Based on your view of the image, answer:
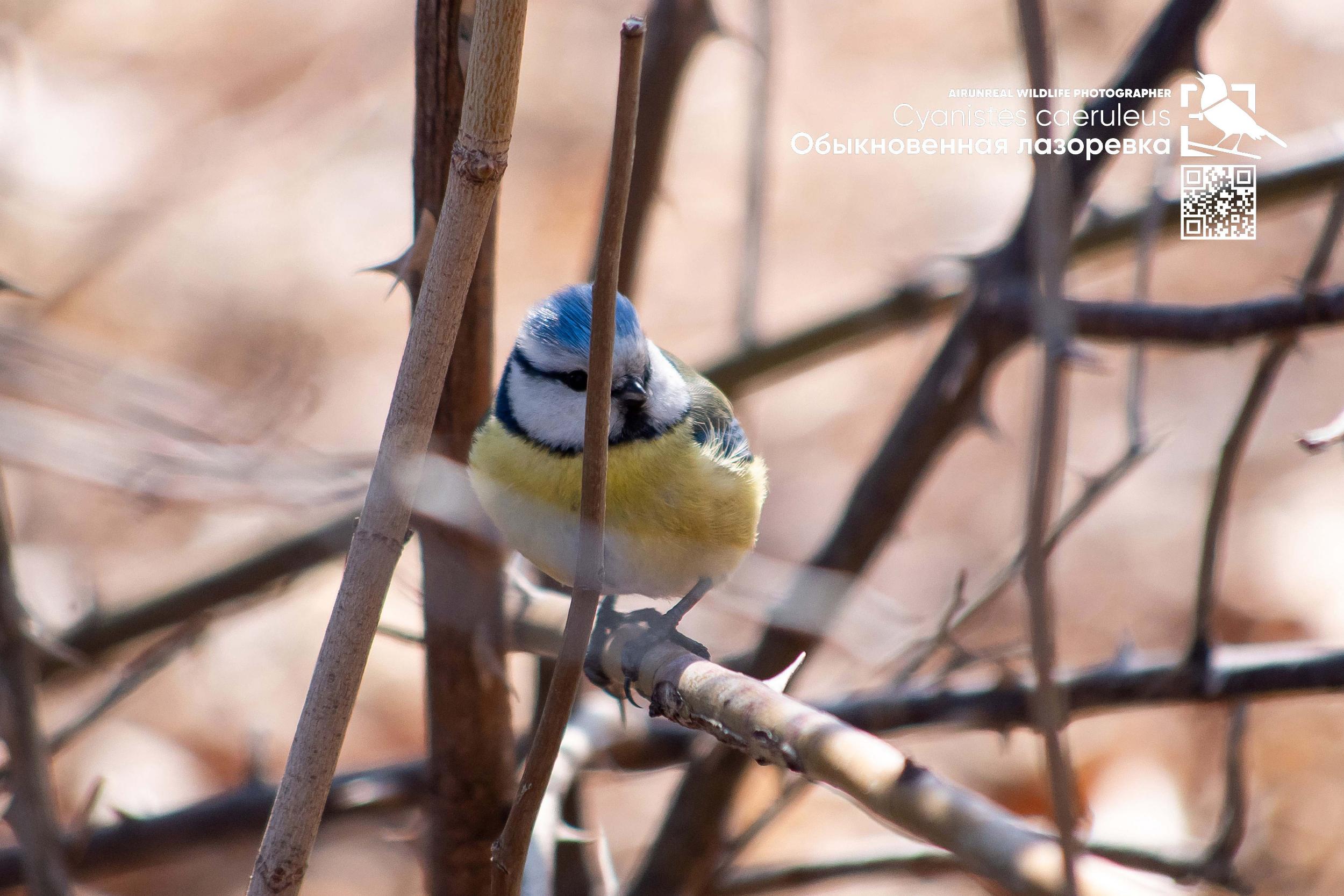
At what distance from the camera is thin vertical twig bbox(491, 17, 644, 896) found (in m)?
0.72

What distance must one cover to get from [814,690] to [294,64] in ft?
12.6

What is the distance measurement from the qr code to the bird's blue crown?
49.5 inches

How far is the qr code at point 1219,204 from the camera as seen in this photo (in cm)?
233

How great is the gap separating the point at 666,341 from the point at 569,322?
3.10 meters

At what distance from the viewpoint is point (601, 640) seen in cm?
155

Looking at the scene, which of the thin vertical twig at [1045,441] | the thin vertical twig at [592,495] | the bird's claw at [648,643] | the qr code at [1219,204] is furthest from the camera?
the qr code at [1219,204]

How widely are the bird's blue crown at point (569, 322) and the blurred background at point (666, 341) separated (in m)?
0.40

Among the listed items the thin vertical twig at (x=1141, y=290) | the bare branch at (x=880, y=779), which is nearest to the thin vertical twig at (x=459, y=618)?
the bare branch at (x=880, y=779)

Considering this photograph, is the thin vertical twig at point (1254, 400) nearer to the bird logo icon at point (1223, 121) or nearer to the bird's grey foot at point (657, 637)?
the bird logo icon at point (1223, 121)

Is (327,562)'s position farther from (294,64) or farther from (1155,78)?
(294,64)

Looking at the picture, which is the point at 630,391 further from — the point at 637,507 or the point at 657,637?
the point at 657,637

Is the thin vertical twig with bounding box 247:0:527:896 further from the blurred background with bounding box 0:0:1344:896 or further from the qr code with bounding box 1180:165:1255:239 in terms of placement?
the qr code with bounding box 1180:165:1255:239

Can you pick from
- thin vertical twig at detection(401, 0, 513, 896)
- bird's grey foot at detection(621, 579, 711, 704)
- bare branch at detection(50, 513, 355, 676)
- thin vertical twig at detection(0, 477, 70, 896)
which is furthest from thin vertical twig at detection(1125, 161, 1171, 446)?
thin vertical twig at detection(0, 477, 70, 896)

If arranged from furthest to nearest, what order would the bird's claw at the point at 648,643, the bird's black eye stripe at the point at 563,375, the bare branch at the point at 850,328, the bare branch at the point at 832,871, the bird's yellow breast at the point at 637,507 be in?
the bare branch at the point at 850,328, the bare branch at the point at 832,871, the bird's black eye stripe at the point at 563,375, the bird's yellow breast at the point at 637,507, the bird's claw at the point at 648,643
